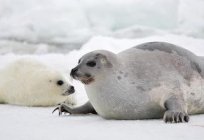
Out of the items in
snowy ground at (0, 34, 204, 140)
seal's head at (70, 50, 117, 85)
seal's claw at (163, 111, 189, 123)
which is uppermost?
seal's head at (70, 50, 117, 85)

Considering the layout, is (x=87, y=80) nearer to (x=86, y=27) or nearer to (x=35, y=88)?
(x=35, y=88)

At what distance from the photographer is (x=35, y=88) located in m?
3.97

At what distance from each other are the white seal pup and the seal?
1192mm

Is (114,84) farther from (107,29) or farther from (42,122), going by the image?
(107,29)

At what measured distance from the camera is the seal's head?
2623mm

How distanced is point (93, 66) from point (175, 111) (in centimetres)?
51

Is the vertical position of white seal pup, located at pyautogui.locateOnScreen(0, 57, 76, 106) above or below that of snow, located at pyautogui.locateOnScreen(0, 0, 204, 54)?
below

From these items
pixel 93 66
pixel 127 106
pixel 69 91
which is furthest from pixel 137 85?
pixel 69 91

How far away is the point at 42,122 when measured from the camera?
272cm

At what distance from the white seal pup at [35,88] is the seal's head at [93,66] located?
1180 millimetres

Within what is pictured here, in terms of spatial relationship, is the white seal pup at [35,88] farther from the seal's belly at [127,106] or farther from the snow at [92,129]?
the seal's belly at [127,106]

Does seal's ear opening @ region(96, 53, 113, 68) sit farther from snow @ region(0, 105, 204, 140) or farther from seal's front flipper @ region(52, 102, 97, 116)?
seal's front flipper @ region(52, 102, 97, 116)

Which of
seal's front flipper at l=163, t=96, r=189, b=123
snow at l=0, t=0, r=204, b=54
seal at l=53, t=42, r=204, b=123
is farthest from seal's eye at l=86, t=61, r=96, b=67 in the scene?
snow at l=0, t=0, r=204, b=54

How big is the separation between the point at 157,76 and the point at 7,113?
3.60 feet
